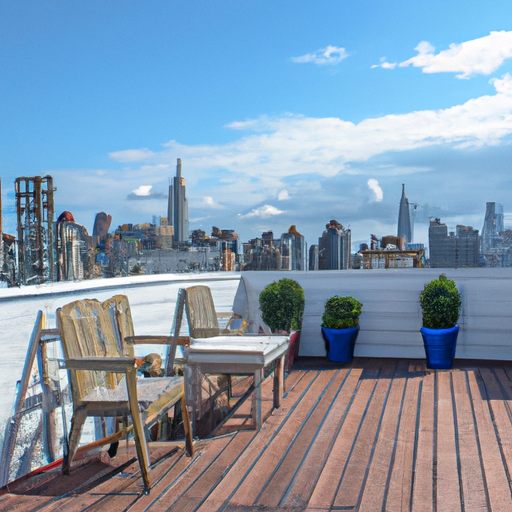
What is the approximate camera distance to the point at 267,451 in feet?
9.02

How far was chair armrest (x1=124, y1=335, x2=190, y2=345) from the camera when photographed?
2.91 metres

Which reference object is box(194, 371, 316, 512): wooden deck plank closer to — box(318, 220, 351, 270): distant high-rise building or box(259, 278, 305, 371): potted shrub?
box(259, 278, 305, 371): potted shrub

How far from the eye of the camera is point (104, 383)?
2.55 meters

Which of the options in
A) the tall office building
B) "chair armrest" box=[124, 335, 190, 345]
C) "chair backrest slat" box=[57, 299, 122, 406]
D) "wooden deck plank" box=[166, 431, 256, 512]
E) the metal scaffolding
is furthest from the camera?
the tall office building

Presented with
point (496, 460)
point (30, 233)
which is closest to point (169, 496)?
point (496, 460)

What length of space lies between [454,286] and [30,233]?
3.71 meters

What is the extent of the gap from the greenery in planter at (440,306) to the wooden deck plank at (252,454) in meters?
1.26

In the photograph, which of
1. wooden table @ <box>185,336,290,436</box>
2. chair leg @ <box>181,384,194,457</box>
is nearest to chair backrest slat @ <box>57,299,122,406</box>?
chair leg @ <box>181,384,194,457</box>

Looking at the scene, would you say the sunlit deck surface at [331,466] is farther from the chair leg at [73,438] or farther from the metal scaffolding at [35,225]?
the metal scaffolding at [35,225]

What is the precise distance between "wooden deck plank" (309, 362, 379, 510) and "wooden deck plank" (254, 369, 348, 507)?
129mm

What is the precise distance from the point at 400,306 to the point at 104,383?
3387 mm

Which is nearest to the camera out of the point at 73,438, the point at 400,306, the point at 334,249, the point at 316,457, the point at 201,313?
the point at 73,438

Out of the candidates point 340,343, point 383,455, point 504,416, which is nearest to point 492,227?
point 340,343

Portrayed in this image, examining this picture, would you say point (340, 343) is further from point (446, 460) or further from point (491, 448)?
point (446, 460)
